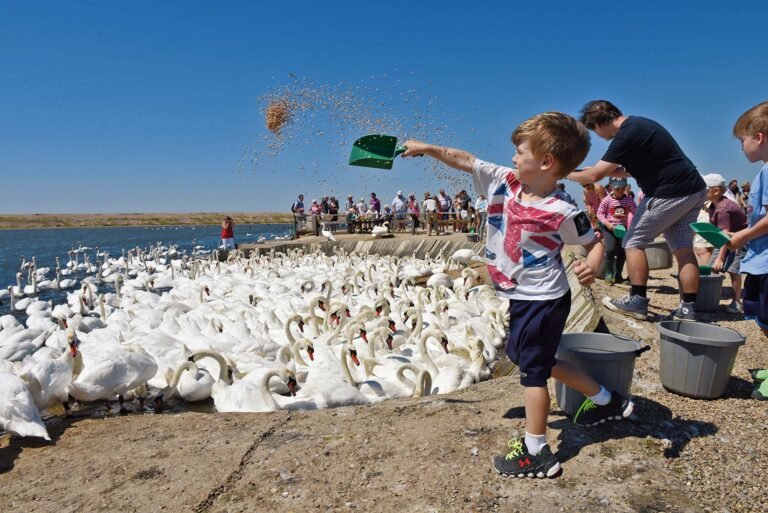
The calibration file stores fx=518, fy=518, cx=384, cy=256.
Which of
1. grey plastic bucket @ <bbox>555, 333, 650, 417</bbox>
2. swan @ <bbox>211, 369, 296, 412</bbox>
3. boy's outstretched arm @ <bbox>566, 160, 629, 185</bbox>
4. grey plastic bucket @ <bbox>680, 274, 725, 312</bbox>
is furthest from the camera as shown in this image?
grey plastic bucket @ <bbox>680, 274, 725, 312</bbox>

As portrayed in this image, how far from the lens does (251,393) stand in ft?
16.0

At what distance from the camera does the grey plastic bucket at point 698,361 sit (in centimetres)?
321

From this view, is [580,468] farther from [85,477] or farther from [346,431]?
[85,477]

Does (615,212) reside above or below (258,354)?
above

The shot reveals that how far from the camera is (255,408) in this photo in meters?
4.73

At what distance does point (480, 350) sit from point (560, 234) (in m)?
3.75

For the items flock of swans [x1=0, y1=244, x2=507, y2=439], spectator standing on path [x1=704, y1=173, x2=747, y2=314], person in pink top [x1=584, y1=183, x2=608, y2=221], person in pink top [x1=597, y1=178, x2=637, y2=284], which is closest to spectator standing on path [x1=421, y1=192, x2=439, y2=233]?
flock of swans [x1=0, y1=244, x2=507, y2=439]

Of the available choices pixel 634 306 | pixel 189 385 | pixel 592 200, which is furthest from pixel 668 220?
pixel 189 385

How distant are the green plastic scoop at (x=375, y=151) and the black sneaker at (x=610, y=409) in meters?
1.79

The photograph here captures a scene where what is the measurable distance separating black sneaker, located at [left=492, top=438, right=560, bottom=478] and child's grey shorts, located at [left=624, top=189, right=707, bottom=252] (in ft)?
8.81

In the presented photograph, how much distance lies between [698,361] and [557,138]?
184cm

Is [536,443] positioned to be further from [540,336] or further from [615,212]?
[615,212]

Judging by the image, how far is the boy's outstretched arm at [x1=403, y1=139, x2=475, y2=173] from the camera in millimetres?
2918

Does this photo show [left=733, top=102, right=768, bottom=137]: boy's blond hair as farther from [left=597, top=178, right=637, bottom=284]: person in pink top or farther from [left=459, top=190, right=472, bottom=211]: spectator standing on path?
[left=459, top=190, right=472, bottom=211]: spectator standing on path
